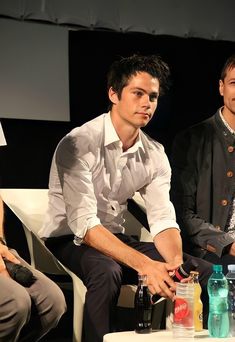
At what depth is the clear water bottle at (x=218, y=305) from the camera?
7.46ft

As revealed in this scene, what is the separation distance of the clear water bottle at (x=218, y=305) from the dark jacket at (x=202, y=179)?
0.63 metres

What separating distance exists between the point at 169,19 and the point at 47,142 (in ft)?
4.10

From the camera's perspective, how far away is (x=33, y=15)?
3.91 m

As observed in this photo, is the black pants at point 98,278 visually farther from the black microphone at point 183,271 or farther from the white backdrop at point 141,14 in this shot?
the white backdrop at point 141,14

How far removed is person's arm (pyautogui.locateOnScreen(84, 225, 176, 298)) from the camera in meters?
2.44

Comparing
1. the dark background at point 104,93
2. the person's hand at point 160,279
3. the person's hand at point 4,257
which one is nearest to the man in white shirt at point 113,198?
the person's hand at point 160,279

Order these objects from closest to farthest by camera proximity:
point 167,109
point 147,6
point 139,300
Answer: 1. point 139,300
2. point 147,6
3. point 167,109

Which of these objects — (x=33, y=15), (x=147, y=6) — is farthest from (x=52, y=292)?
(x=147, y=6)

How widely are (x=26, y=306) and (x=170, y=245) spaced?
895mm

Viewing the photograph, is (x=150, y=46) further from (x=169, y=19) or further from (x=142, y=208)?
(x=142, y=208)

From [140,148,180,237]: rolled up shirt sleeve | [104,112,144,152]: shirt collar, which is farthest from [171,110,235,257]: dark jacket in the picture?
[104,112,144,152]: shirt collar

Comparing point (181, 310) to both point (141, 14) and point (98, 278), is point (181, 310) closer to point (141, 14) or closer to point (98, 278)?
point (98, 278)

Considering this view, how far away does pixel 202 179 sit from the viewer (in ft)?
10.6

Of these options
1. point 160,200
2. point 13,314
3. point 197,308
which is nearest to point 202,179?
point 160,200
